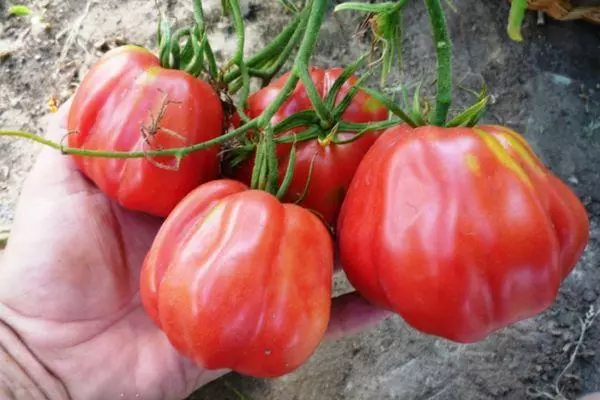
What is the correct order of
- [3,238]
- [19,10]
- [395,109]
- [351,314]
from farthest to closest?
[19,10] < [3,238] < [351,314] < [395,109]

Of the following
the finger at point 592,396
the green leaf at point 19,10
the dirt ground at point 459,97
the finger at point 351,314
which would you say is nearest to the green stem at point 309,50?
the finger at point 351,314

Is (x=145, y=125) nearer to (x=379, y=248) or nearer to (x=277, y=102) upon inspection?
(x=277, y=102)

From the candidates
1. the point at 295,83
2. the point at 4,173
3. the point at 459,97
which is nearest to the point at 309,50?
the point at 295,83

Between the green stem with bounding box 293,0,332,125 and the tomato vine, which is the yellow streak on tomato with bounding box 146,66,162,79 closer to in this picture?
the tomato vine

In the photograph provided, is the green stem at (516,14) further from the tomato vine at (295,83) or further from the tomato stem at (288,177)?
the tomato stem at (288,177)

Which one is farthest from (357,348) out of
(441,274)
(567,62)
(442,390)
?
(567,62)

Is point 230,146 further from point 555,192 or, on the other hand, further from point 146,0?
point 146,0
